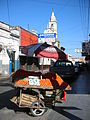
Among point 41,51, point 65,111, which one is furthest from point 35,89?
point 41,51

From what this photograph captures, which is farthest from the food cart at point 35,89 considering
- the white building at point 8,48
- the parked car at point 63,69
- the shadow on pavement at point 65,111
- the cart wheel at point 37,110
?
the white building at point 8,48

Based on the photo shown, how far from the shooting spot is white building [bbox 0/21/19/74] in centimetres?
2432

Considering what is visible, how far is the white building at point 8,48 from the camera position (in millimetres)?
24320

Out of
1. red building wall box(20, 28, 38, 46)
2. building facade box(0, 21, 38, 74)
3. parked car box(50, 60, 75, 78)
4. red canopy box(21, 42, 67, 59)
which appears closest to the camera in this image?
red canopy box(21, 42, 67, 59)

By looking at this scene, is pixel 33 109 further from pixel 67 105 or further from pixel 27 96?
pixel 67 105

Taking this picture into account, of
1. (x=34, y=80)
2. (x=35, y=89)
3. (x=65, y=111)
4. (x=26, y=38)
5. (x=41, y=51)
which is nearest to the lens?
(x=34, y=80)

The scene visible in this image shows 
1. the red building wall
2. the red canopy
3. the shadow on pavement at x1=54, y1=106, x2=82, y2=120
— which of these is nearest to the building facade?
the red building wall

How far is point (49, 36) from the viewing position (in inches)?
707

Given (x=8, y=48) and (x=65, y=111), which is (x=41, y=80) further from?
(x=8, y=48)

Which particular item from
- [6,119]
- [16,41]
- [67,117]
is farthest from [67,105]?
[16,41]

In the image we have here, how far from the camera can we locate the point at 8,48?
25.7 meters

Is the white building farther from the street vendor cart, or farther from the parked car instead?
the street vendor cart

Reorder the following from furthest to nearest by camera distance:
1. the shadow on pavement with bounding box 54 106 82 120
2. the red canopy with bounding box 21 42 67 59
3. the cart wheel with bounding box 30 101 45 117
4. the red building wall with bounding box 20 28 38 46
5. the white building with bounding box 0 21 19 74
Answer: the red building wall with bounding box 20 28 38 46
the white building with bounding box 0 21 19 74
the red canopy with bounding box 21 42 67 59
the cart wheel with bounding box 30 101 45 117
the shadow on pavement with bounding box 54 106 82 120

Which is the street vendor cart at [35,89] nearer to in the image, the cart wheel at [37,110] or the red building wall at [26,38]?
the cart wheel at [37,110]
